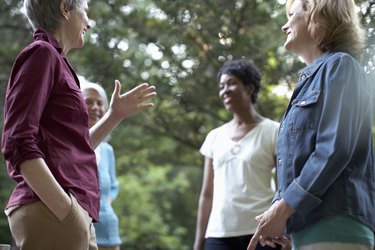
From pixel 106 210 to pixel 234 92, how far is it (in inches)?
36.6

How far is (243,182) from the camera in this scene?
9.34ft

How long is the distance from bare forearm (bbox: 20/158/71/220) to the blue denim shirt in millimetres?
622

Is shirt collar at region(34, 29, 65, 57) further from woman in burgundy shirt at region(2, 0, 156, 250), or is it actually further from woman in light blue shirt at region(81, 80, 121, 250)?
Answer: woman in light blue shirt at region(81, 80, 121, 250)

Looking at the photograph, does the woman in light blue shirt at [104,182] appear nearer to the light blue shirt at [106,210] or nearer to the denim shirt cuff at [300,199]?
the light blue shirt at [106,210]

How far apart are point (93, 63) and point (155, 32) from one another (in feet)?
1.74

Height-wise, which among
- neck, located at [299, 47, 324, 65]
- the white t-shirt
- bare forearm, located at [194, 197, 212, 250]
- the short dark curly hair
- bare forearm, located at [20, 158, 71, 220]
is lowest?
bare forearm, located at [194, 197, 212, 250]

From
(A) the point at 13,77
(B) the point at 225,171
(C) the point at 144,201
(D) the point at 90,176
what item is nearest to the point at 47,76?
(A) the point at 13,77

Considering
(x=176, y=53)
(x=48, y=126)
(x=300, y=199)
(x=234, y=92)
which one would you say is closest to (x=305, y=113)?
(x=300, y=199)

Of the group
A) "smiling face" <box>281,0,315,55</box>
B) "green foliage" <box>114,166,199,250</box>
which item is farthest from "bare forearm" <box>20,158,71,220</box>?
"green foliage" <box>114,166,199,250</box>

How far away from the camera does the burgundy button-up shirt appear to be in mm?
1572

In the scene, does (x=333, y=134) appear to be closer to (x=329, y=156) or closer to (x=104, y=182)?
(x=329, y=156)

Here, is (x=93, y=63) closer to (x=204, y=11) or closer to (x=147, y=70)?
(x=147, y=70)

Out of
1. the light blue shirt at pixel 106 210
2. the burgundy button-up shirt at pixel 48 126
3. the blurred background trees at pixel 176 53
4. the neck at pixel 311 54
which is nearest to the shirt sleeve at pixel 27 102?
the burgundy button-up shirt at pixel 48 126

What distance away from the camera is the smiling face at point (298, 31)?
1.82 m
